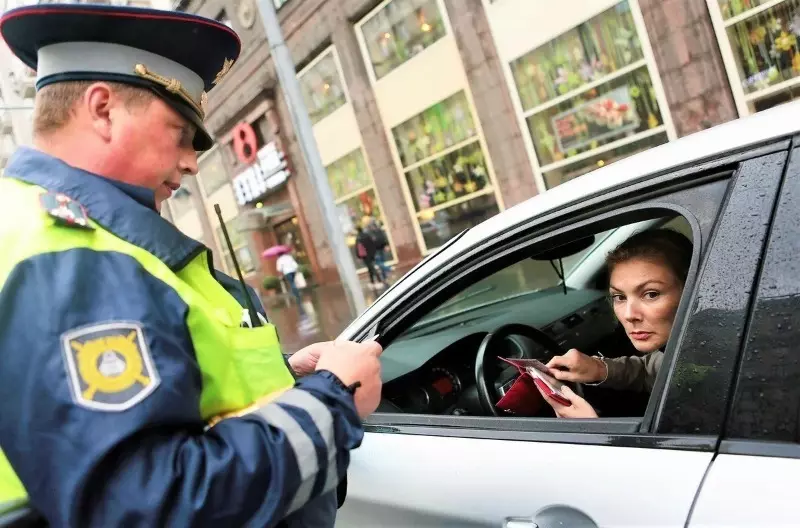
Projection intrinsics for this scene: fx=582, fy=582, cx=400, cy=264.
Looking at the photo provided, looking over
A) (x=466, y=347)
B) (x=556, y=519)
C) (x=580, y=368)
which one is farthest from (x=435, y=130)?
(x=556, y=519)

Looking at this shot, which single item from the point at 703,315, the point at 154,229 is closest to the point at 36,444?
the point at 154,229

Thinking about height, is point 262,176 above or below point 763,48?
above

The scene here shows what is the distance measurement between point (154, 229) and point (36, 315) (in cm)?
26

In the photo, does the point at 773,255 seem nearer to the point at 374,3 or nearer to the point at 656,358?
the point at 656,358

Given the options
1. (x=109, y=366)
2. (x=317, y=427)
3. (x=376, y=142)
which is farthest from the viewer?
(x=376, y=142)

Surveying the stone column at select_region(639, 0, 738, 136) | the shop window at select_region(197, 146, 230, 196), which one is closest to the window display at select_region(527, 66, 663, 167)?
the stone column at select_region(639, 0, 738, 136)

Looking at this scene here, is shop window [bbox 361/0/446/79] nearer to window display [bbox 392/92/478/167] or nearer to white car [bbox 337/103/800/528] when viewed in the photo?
window display [bbox 392/92/478/167]

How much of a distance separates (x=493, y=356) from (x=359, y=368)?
114 cm

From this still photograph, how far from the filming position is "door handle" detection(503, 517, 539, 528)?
48.1 inches

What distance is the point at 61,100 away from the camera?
110 centimetres

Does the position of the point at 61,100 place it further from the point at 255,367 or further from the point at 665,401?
the point at 665,401

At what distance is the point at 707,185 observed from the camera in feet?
4.03

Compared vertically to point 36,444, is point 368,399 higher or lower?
lower

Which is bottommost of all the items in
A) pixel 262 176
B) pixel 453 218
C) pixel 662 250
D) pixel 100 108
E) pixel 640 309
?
pixel 640 309
